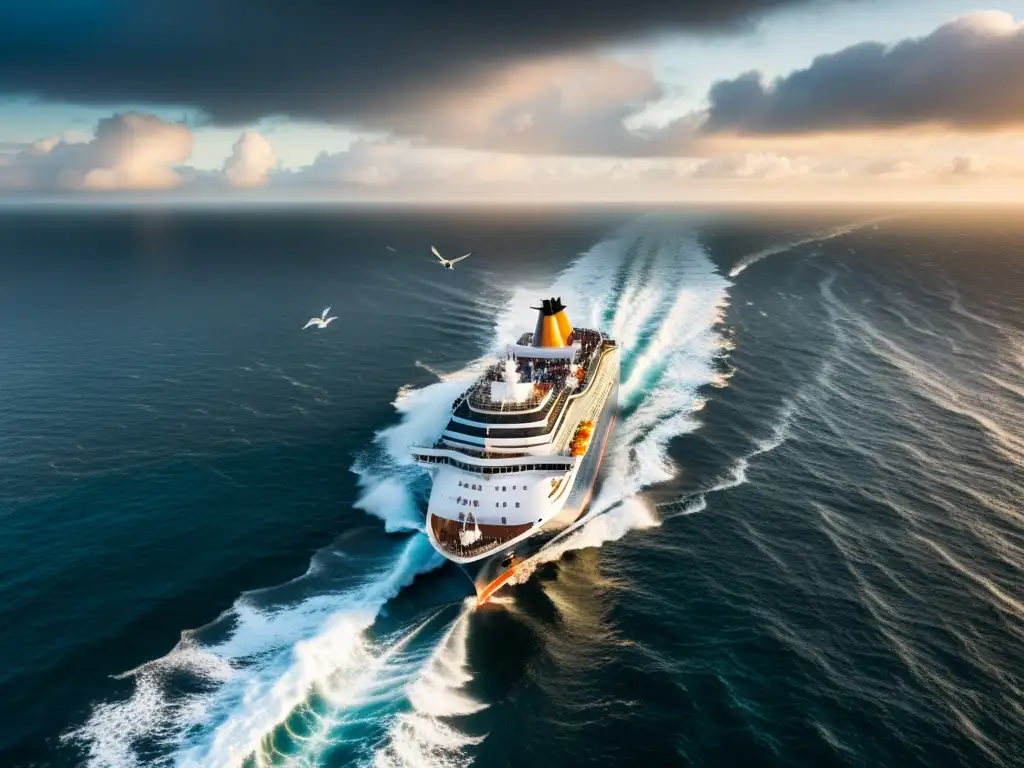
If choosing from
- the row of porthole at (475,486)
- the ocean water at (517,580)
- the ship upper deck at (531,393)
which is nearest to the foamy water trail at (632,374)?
the ocean water at (517,580)

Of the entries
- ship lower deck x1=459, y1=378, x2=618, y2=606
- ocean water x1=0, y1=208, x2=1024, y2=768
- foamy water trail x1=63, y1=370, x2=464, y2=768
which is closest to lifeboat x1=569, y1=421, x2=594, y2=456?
ship lower deck x1=459, y1=378, x2=618, y2=606

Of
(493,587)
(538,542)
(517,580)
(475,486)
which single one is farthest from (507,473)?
(493,587)

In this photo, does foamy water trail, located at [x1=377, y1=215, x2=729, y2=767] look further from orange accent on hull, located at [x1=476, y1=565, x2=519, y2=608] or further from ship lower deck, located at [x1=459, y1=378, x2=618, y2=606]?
orange accent on hull, located at [x1=476, y1=565, x2=519, y2=608]

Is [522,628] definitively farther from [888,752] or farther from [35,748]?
[35,748]

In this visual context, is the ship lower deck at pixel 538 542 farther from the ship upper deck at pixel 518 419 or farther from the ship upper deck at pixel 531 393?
the ship upper deck at pixel 531 393

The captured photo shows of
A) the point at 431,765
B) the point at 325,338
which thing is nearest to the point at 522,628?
the point at 431,765

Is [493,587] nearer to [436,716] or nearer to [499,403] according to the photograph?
[436,716]
